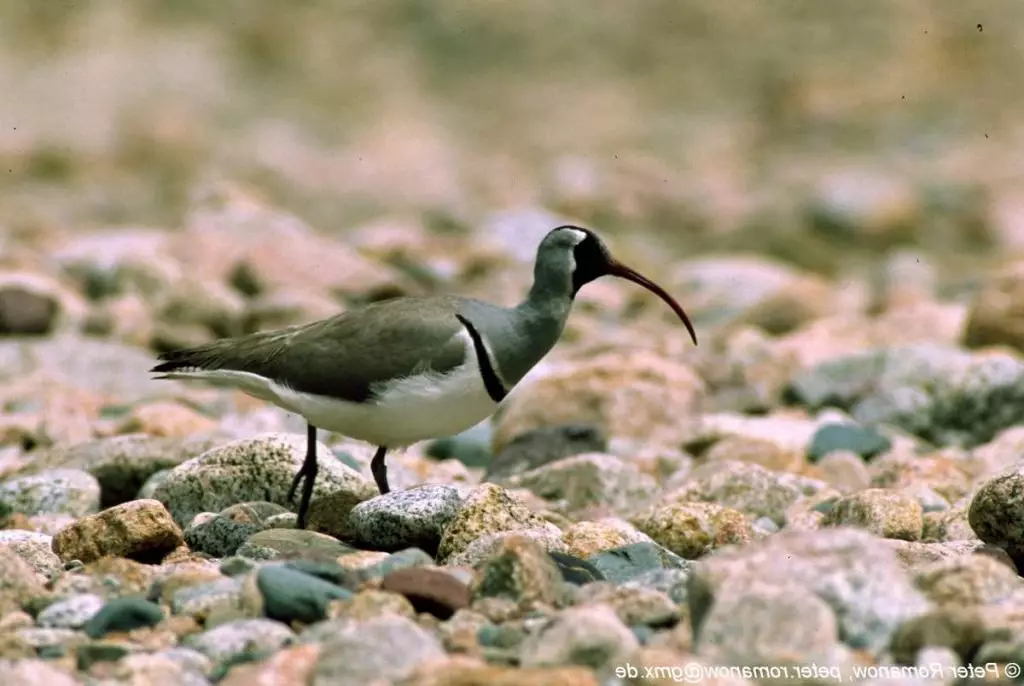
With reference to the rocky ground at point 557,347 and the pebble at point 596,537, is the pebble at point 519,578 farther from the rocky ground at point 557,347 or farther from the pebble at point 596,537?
the pebble at point 596,537

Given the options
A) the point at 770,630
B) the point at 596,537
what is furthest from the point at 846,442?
the point at 770,630

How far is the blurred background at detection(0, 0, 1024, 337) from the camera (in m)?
28.7

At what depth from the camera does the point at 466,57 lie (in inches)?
1403

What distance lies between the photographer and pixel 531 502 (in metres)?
9.53

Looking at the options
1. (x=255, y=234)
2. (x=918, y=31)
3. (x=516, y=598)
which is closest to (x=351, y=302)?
(x=255, y=234)

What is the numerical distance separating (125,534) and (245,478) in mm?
1148

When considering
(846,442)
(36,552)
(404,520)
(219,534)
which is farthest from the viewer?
(846,442)

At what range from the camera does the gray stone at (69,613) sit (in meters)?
6.08

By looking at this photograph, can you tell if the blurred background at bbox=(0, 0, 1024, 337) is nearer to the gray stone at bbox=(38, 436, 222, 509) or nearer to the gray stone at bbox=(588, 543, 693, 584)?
the gray stone at bbox=(38, 436, 222, 509)

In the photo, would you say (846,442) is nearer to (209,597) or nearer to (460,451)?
(460,451)

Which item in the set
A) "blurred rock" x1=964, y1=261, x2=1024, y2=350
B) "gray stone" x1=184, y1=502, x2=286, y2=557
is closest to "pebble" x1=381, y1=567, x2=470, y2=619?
"gray stone" x1=184, y1=502, x2=286, y2=557

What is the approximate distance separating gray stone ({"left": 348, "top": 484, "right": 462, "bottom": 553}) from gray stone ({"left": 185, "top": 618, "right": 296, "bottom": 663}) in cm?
159

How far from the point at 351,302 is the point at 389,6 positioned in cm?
2088

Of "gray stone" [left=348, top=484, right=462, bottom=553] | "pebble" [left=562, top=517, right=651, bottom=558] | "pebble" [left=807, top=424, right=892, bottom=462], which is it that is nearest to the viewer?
"gray stone" [left=348, top=484, right=462, bottom=553]
